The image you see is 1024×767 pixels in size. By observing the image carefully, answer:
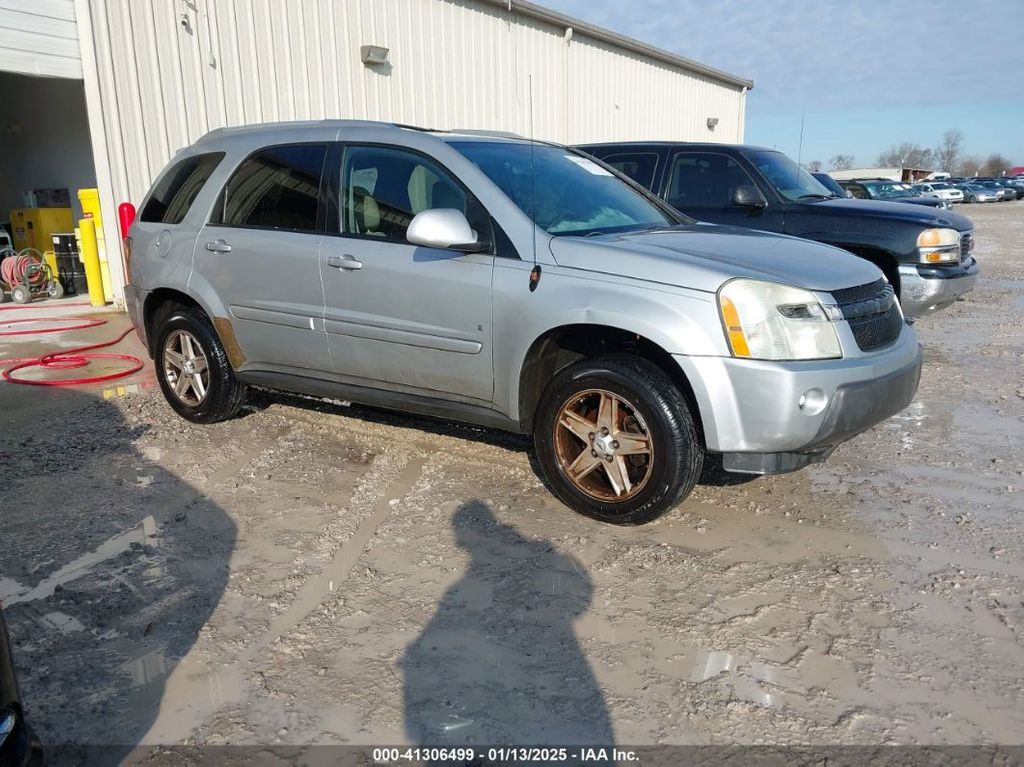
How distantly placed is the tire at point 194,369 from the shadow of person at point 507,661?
94.4 inches

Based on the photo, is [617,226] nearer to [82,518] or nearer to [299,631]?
[299,631]

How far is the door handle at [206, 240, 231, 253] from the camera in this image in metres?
4.96

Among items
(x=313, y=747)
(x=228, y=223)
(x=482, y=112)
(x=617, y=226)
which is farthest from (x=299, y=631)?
(x=482, y=112)

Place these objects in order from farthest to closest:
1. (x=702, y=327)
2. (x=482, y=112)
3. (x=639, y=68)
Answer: (x=639, y=68) < (x=482, y=112) < (x=702, y=327)

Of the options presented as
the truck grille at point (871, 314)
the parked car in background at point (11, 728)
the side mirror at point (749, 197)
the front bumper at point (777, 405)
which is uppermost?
the side mirror at point (749, 197)

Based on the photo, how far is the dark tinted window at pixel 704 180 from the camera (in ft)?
25.1

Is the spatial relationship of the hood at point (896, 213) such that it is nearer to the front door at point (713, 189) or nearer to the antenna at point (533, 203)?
the front door at point (713, 189)

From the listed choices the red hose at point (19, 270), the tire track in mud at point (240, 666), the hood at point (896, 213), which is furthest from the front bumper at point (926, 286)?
the red hose at point (19, 270)

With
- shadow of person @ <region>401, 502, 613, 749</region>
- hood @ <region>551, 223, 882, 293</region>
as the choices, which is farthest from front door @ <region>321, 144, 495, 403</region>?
shadow of person @ <region>401, 502, 613, 749</region>

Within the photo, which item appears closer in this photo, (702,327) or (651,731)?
(651,731)

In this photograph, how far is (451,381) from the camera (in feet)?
13.8

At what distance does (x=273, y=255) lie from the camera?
474 centimetres

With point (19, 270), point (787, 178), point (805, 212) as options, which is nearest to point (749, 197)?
point (805, 212)

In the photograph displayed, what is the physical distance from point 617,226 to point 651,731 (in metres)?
2.72
